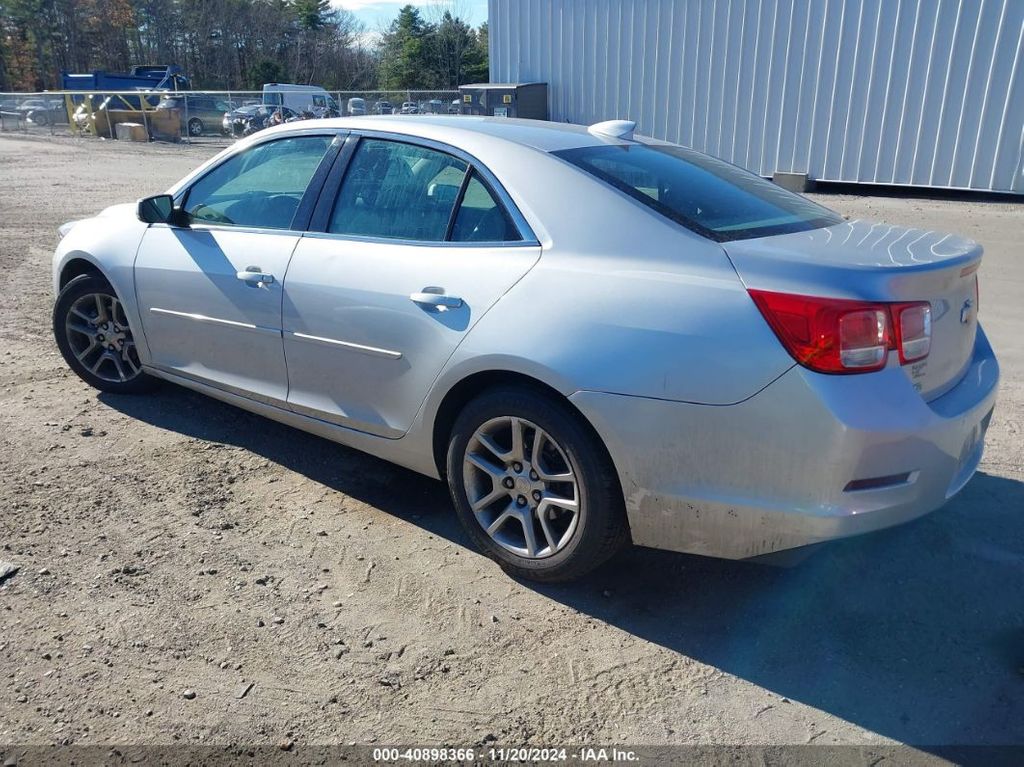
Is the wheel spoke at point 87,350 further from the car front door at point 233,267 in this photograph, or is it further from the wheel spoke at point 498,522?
the wheel spoke at point 498,522

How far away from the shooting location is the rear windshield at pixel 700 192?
122 inches

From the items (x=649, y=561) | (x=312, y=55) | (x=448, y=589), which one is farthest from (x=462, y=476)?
(x=312, y=55)

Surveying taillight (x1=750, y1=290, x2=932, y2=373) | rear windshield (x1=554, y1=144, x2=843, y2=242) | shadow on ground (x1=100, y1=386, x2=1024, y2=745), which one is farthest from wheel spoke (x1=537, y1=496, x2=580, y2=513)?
rear windshield (x1=554, y1=144, x2=843, y2=242)

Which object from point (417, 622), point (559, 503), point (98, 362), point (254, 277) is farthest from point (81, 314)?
point (559, 503)

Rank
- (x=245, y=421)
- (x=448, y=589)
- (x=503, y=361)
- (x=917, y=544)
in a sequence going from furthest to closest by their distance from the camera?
1. (x=245, y=421)
2. (x=917, y=544)
3. (x=448, y=589)
4. (x=503, y=361)

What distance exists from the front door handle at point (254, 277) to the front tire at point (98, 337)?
4.04 feet

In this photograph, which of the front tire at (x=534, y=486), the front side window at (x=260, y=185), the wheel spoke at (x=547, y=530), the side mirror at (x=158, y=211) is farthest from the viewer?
the side mirror at (x=158, y=211)

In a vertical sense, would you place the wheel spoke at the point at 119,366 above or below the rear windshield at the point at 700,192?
below

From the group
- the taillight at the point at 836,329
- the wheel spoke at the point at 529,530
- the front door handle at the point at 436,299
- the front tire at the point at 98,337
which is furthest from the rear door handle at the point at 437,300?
the front tire at the point at 98,337

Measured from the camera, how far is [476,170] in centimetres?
341

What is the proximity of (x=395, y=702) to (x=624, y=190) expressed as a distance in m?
1.92

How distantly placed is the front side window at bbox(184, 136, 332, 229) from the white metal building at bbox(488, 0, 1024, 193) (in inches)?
512

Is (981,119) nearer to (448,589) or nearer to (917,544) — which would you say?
(917,544)

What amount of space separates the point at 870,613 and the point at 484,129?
2410 millimetres
